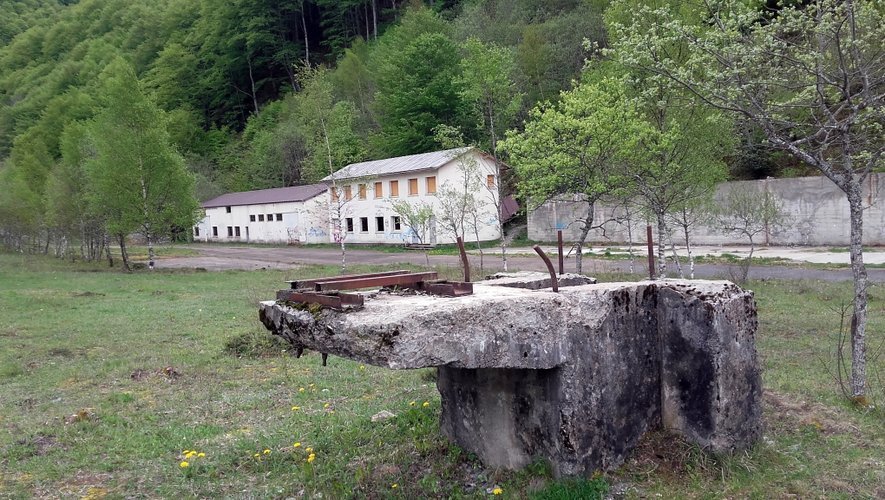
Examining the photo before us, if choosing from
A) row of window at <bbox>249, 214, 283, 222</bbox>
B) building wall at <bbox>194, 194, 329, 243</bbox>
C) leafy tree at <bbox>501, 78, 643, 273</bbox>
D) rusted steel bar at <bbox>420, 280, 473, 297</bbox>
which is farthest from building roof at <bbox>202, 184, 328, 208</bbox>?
rusted steel bar at <bbox>420, 280, 473, 297</bbox>

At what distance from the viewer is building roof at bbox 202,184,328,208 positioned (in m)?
50.8

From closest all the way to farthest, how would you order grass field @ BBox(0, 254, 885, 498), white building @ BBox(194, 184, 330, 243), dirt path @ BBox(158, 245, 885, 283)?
grass field @ BBox(0, 254, 885, 498)
dirt path @ BBox(158, 245, 885, 283)
white building @ BBox(194, 184, 330, 243)

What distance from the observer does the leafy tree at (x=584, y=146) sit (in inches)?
595

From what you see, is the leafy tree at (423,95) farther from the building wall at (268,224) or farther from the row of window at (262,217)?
the row of window at (262,217)

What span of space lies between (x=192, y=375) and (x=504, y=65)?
16.9 m

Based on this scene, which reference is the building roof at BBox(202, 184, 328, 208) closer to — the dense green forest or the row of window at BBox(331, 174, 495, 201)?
the dense green forest

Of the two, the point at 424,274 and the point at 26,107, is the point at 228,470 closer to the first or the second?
the point at 424,274

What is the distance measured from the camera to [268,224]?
53938 millimetres

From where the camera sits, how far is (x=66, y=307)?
17.5 metres

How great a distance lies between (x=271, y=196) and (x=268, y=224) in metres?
2.44

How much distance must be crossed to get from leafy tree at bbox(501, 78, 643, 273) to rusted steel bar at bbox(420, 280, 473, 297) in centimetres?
1046

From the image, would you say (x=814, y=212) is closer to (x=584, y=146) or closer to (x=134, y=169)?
(x=584, y=146)

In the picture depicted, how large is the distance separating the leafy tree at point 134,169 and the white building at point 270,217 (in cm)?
1409

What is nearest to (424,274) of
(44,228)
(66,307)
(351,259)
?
(66,307)
